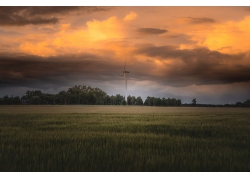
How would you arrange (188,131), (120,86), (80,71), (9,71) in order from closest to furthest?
(188,131) < (9,71) < (80,71) < (120,86)

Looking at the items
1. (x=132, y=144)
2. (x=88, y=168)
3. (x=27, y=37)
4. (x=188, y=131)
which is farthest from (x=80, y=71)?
(x=88, y=168)

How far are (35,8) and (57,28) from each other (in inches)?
58.4

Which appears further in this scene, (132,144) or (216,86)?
(216,86)

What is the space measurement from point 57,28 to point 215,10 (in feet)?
26.1

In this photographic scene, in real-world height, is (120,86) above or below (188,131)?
above

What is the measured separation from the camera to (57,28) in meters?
13.6

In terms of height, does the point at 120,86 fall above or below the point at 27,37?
below

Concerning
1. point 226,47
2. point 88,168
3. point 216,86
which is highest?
point 226,47

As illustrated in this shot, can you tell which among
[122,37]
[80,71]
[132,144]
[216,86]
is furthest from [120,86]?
[132,144]

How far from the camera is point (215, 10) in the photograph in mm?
12758

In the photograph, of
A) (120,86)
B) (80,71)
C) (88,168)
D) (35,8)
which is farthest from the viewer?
A: (120,86)

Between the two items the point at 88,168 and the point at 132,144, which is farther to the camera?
the point at 132,144

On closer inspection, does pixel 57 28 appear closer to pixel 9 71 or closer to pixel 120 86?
pixel 9 71

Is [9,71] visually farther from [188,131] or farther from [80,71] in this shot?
[188,131]
